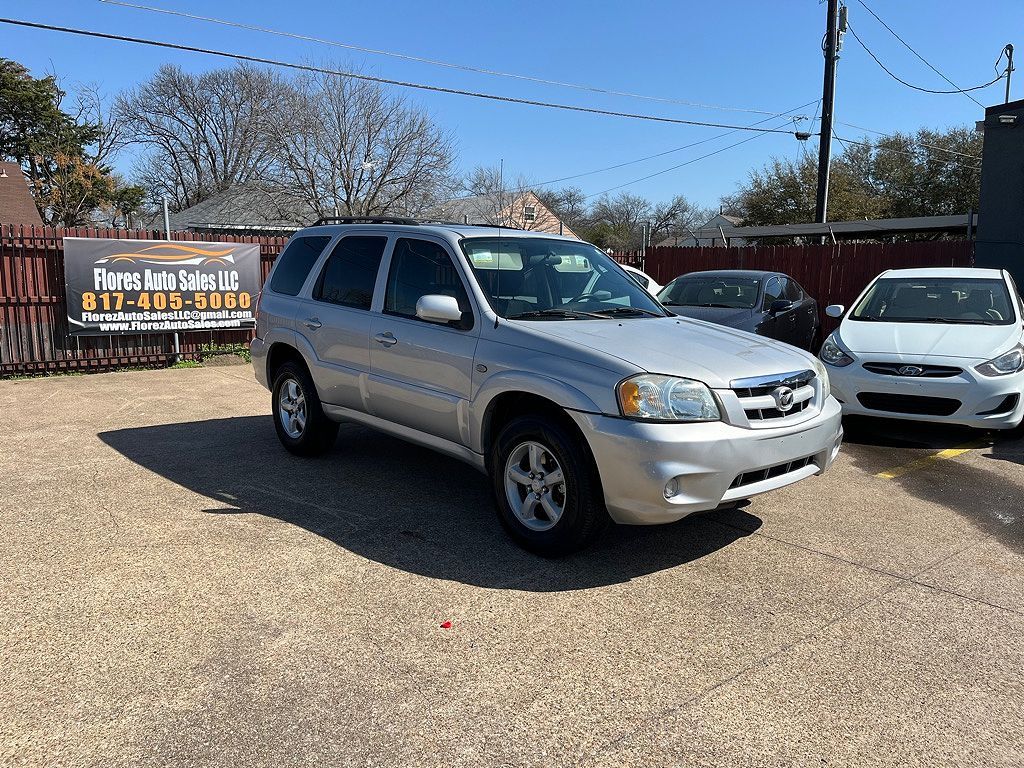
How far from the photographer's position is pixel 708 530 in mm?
4762

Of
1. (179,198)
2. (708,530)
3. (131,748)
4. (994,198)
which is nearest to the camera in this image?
(131,748)

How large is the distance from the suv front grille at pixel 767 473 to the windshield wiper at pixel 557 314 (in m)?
1.41

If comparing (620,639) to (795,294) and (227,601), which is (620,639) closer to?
(227,601)

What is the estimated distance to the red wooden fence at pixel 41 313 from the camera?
412 inches

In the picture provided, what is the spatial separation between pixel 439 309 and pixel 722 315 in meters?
6.41

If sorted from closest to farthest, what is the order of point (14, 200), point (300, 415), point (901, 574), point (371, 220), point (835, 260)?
point (901, 574) < point (371, 220) < point (300, 415) < point (835, 260) < point (14, 200)

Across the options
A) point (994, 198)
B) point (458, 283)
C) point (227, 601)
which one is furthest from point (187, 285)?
point (994, 198)

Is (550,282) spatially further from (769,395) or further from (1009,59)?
(1009,59)

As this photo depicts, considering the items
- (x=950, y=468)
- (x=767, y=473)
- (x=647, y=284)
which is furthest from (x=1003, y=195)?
(x=767, y=473)

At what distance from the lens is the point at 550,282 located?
16.4 ft

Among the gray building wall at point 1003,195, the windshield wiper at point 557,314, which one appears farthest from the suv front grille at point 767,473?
the gray building wall at point 1003,195

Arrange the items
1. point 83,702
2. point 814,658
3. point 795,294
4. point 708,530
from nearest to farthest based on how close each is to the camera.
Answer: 1. point 83,702
2. point 814,658
3. point 708,530
4. point 795,294

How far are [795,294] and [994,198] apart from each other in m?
4.95

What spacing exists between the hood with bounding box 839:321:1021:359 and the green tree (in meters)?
37.1
